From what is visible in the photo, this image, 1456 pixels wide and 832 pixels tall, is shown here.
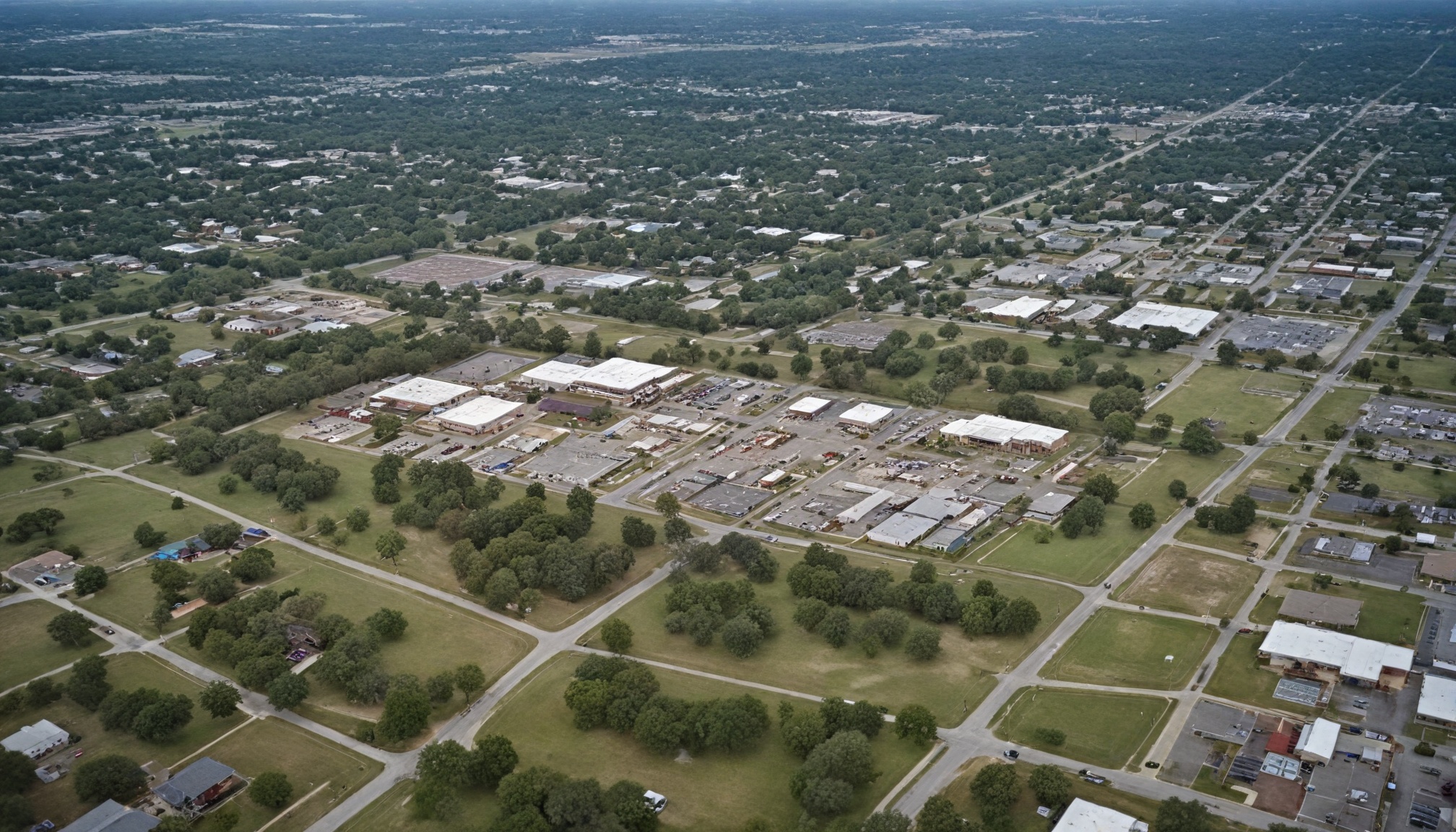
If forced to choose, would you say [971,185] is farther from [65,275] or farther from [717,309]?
[65,275]

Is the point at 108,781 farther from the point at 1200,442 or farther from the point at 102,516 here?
the point at 1200,442

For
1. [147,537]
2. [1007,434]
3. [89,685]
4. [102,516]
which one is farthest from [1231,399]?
[102,516]

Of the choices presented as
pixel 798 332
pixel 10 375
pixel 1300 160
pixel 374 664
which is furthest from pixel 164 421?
pixel 1300 160

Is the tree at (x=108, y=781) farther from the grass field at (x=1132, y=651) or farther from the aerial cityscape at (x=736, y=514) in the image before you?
the grass field at (x=1132, y=651)

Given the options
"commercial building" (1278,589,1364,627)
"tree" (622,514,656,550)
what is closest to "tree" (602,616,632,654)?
"tree" (622,514,656,550)

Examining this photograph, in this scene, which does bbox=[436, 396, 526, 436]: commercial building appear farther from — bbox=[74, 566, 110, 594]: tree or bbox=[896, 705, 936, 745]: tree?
bbox=[896, 705, 936, 745]: tree

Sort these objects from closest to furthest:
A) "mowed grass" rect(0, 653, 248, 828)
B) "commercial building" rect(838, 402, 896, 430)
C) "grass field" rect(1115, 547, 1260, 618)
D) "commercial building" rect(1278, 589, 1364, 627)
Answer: "mowed grass" rect(0, 653, 248, 828) < "commercial building" rect(1278, 589, 1364, 627) < "grass field" rect(1115, 547, 1260, 618) < "commercial building" rect(838, 402, 896, 430)
